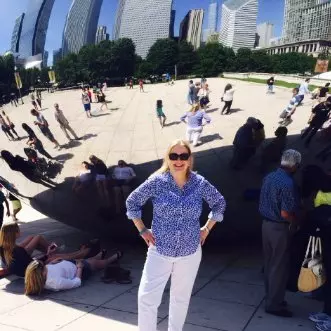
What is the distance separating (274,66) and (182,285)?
7.96 feet

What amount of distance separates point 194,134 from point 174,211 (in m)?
1.22

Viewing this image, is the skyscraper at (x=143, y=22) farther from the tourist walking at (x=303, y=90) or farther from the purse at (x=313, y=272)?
the purse at (x=313, y=272)

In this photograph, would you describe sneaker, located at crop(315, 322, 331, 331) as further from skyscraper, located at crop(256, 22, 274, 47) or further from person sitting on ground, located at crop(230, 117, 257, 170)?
skyscraper, located at crop(256, 22, 274, 47)

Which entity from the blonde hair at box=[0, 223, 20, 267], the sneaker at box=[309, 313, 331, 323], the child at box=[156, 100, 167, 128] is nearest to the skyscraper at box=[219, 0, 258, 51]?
the child at box=[156, 100, 167, 128]

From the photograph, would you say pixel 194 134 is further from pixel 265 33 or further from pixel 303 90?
pixel 265 33

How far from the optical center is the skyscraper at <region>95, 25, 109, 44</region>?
13.9 ft

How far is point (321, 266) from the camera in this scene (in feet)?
11.3

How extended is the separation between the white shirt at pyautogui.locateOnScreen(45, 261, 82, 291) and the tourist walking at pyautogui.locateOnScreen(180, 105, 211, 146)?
205 cm

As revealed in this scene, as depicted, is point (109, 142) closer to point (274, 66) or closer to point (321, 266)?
point (274, 66)

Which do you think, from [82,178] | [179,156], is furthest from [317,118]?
[82,178]

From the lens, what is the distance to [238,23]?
3.90 meters

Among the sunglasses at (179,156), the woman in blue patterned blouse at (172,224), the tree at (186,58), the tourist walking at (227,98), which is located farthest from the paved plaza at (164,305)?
the tree at (186,58)

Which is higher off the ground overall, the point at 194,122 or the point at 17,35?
the point at 17,35

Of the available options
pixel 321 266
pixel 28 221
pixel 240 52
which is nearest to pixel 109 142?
pixel 240 52
